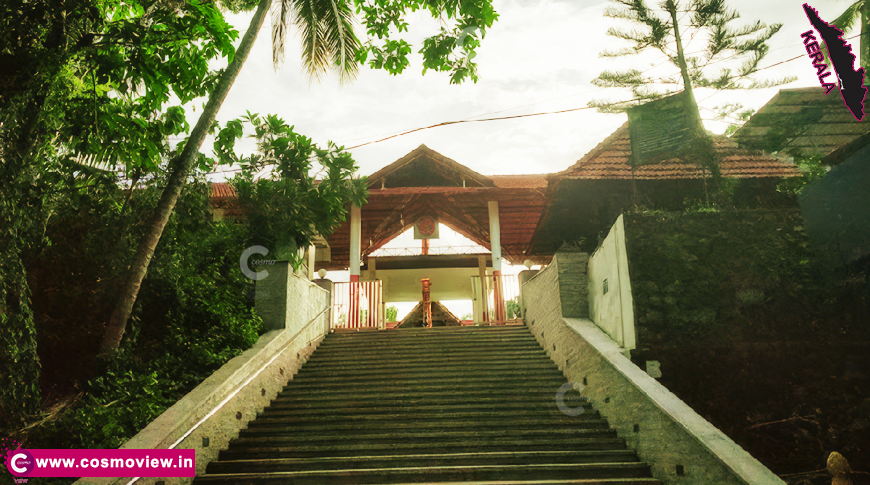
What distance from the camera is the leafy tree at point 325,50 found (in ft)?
18.0

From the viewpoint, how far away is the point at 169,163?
6.35 meters

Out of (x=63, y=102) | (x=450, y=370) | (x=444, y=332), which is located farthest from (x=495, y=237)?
(x=63, y=102)

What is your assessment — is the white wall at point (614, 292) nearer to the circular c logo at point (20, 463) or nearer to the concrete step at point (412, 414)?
the concrete step at point (412, 414)

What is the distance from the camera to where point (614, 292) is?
21.2 feet

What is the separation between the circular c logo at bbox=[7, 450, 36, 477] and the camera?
3.75 meters

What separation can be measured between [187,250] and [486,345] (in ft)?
15.4

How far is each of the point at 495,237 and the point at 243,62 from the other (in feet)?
27.1

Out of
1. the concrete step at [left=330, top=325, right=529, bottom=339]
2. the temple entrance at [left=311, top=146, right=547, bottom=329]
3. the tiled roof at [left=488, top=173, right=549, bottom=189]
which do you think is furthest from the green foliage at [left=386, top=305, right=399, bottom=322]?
the concrete step at [left=330, top=325, right=529, bottom=339]

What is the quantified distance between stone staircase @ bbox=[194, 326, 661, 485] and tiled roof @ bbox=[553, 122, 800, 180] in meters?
3.99

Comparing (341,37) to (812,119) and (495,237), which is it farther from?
(812,119)

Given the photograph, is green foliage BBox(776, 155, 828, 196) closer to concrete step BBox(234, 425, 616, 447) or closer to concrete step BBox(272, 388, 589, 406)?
concrete step BBox(272, 388, 589, 406)

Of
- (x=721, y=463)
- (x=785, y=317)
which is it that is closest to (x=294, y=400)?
(x=721, y=463)

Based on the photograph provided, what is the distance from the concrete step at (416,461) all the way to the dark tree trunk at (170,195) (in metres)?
1.88

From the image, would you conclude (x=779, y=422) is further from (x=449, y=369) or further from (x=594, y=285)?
(x=449, y=369)
